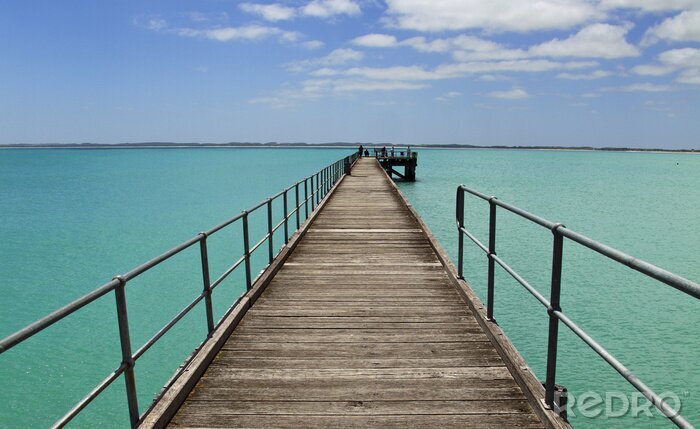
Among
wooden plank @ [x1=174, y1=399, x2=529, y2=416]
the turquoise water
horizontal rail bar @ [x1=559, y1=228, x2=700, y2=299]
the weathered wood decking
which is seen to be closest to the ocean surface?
the turquoise water

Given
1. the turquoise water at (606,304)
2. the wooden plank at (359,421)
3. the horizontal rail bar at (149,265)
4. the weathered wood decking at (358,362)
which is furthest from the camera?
the turquoise water at (606,304)

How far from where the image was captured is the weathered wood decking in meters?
3.51

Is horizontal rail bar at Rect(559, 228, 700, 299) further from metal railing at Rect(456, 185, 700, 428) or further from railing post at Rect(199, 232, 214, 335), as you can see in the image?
railing post at Rect(199, 232, 214, 335)

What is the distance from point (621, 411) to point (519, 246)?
47.5 feet

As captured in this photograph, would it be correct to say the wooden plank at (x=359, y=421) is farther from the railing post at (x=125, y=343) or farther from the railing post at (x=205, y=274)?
the railing post at (x=205, y=274)

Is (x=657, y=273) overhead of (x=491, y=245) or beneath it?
overhead

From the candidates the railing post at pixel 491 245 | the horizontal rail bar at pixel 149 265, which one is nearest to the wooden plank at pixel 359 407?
the horizontal rail bar at pixel 149 265

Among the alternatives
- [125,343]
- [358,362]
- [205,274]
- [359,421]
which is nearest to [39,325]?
[125,343]

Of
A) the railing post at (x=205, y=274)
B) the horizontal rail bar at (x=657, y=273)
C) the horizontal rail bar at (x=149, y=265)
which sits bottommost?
the railing post at (x=205, y=274)

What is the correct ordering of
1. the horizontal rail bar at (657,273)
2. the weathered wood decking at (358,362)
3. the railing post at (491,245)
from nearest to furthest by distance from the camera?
the horizontal rail bar at (657,273) < the weathered wood decking at (358,362) < the railing post at (491,245)

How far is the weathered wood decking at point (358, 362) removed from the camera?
3506 mm

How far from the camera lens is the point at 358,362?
4.33 m

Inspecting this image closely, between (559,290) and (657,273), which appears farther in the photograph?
(559,290)

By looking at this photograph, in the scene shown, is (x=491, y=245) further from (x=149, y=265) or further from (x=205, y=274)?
(x=149, y=265)
